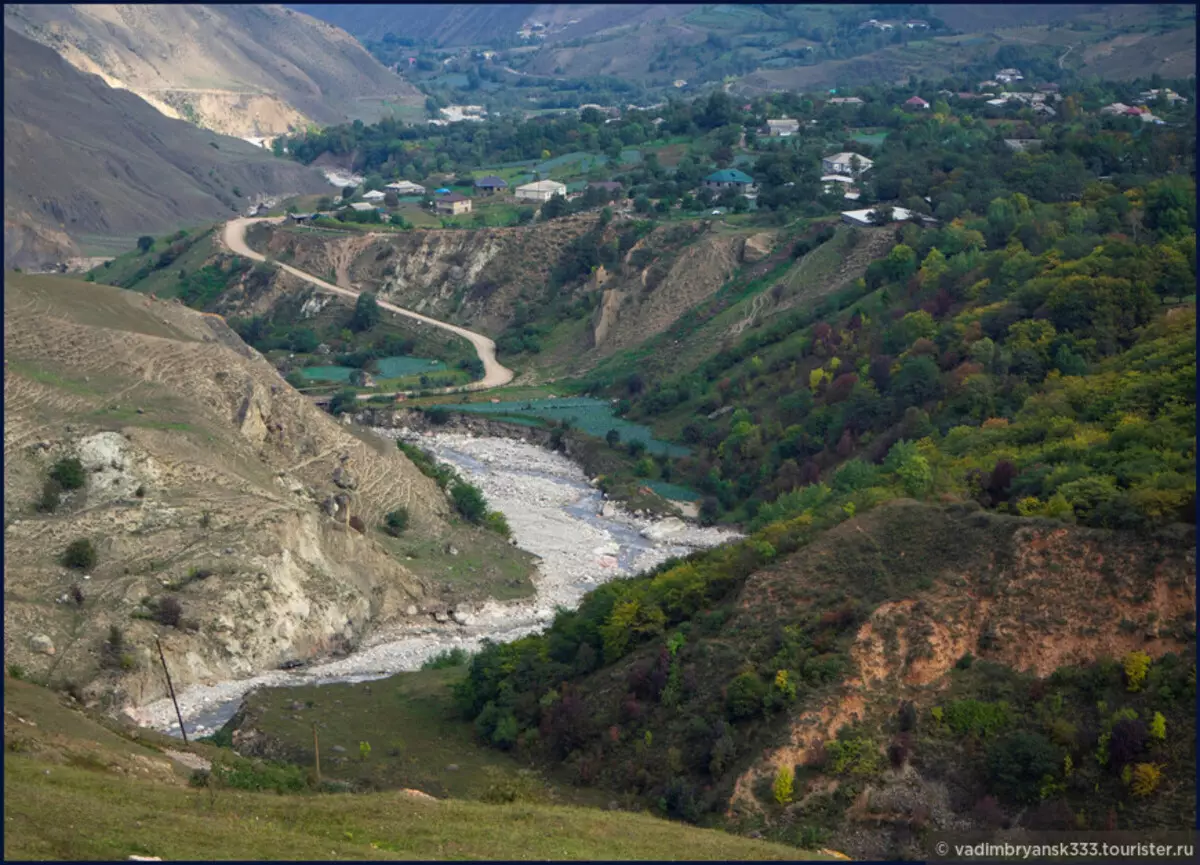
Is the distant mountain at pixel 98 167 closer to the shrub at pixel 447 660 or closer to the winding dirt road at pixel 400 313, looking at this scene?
the winding dirt road at pixel 400 313

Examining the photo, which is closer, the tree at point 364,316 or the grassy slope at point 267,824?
the grassy slope at point 267,824

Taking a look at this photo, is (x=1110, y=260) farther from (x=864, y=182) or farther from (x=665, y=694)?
(x=864, y=182)

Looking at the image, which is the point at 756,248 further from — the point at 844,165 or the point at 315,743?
the point at 315,743

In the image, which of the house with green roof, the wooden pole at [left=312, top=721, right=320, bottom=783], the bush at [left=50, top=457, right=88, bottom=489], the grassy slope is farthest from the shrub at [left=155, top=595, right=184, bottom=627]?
the house with green roof

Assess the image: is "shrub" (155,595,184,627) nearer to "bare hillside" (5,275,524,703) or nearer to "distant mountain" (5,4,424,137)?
"bare hillside" (5,275,524,703)

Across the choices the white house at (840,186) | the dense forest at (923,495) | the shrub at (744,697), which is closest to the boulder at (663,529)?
the dense forest at (923,495)

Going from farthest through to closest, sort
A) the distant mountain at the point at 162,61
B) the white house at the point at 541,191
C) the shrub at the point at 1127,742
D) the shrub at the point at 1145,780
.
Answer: the distant mountain at the point at 162,61
the white house at the point at 541,191
the shrub at the point at 1127,742
the shrub at the point at 1145,780

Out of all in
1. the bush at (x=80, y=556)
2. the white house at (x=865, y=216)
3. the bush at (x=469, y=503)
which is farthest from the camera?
the white house at (x=865, y=216)

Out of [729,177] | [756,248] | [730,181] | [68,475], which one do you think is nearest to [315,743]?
[68,475]
